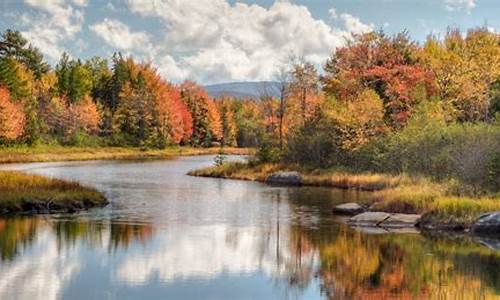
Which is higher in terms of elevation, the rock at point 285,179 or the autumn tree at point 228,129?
the autumn tree at point 228,129

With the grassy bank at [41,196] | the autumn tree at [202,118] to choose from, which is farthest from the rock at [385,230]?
the autumn tree at [202,118]

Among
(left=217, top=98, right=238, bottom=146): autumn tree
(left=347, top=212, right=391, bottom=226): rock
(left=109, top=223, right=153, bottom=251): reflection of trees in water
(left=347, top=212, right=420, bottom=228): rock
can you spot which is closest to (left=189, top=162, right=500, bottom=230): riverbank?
(left=347, top=212, right=420, bottom=228): rock

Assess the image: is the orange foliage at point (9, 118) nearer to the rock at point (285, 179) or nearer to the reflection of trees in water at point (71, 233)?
the rock at point (285, 179)

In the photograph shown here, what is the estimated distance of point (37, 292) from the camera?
1560 centimetres

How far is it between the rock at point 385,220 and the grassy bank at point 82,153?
5026cm

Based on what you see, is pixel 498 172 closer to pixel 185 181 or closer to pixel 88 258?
pixel 88 258

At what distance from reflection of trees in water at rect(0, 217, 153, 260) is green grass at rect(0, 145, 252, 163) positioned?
4717 cm

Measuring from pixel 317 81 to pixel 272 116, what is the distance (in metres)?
5.51

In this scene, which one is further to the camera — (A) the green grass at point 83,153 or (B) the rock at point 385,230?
(A) the green grass at point 83,153

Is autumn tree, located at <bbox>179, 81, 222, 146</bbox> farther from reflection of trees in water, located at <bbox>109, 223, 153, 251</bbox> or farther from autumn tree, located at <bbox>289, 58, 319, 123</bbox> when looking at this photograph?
reflection of trees in water, located at <bbox>109, 223, 153, 251</bbox>

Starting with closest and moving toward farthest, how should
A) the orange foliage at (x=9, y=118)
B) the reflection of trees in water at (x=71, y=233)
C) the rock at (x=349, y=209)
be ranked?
1. the reflection of trees in water at (x=71, y=233)
2. the rock at (x=349, y=209)
3. the orange foliage at (x=9, y=118)

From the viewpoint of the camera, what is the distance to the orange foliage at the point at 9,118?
75.4m

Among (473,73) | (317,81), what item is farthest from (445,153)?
(317,81)

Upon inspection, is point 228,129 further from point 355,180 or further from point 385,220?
point 385,220
